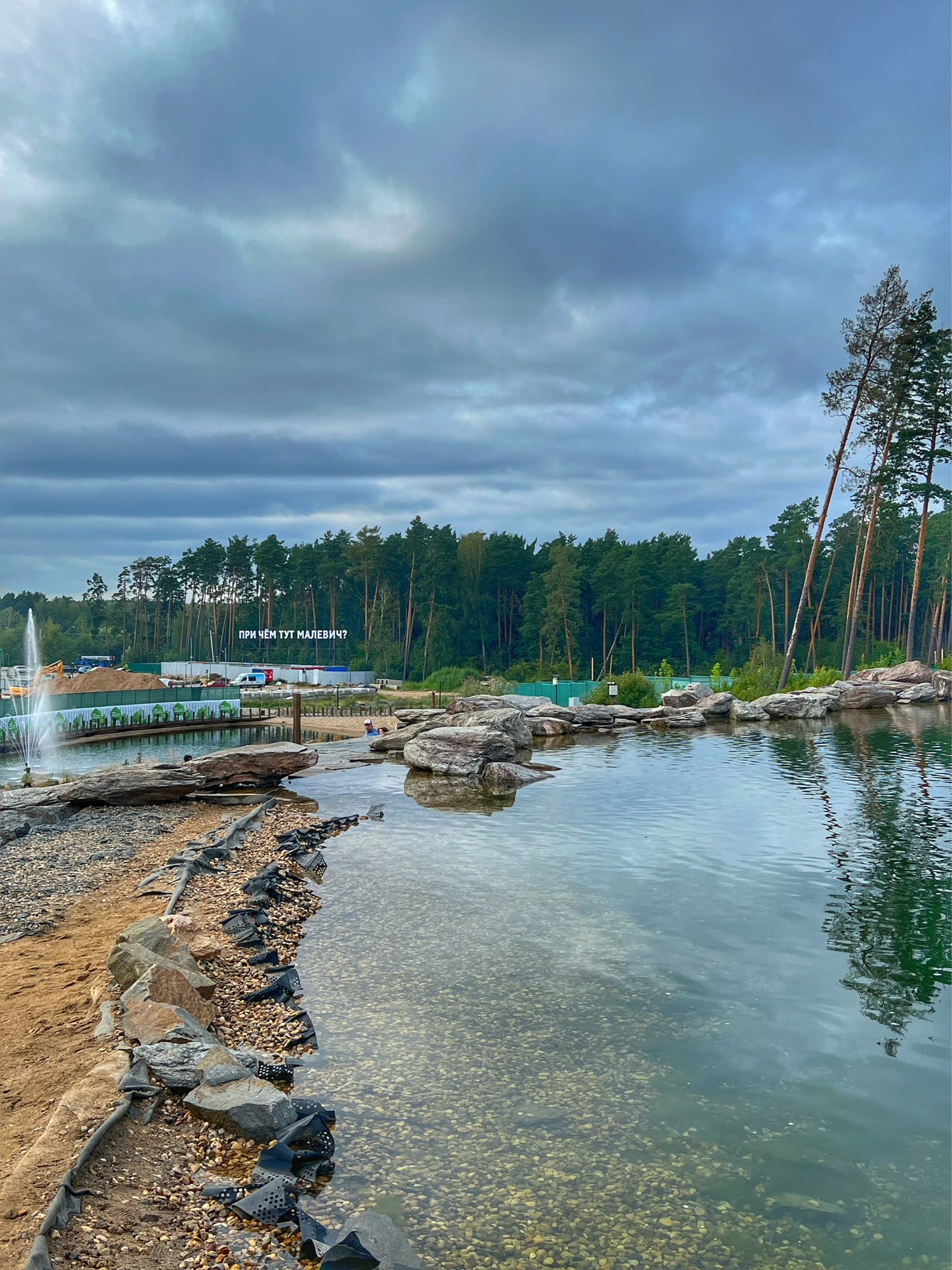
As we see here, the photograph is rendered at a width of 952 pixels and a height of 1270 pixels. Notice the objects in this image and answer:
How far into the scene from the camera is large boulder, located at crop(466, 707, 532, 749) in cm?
2836

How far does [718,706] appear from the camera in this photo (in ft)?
123

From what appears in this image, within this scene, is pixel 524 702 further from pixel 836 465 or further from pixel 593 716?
pixel 836 465

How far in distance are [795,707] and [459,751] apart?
1927 centimetres

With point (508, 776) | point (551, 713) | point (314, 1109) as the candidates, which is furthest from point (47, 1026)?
point (551, 713)

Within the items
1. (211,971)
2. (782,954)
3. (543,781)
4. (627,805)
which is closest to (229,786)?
(543,781)

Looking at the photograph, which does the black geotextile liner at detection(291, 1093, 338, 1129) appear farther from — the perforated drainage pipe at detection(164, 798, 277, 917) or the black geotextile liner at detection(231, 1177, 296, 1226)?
the perforated drainage pipe at detection(164, 798, 277, 917)

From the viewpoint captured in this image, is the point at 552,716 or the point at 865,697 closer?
the point at 552,716

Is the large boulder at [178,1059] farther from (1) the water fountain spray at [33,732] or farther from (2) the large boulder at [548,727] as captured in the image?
(1) the water fountain spray at [33,732]

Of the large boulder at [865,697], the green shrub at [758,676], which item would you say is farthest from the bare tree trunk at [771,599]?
the large boulder at [865,697]

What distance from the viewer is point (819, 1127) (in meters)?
6.12

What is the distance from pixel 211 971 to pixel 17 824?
9892mm

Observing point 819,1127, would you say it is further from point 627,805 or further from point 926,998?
point 627,805

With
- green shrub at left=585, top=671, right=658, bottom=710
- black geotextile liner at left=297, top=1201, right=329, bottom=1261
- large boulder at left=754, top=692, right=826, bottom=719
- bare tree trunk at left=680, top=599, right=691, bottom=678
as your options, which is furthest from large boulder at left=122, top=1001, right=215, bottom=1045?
bare tree trunk at left=680, top=599, right=691, bottom=678

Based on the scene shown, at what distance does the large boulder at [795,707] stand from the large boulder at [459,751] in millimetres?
16857
